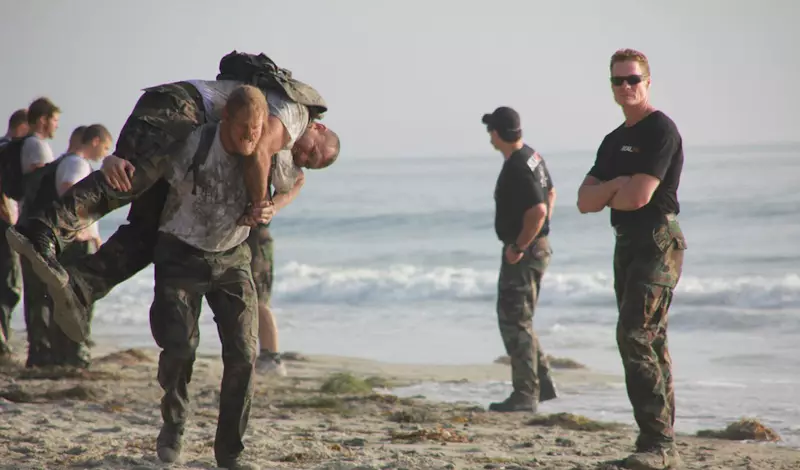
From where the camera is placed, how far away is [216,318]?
502 cm

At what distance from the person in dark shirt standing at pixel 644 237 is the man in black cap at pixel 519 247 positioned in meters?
2.21

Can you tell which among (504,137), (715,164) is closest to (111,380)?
(504,137)

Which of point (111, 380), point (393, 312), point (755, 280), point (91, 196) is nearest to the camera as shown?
point (91, 196)

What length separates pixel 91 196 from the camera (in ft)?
15.9

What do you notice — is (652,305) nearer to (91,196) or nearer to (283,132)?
(283,132)

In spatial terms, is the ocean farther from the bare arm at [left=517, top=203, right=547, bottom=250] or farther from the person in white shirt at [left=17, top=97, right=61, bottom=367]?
the person in white shirt at [left=17, top=97, right=61, bottom=367]

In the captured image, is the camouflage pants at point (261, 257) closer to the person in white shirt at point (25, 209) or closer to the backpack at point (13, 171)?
the person in white shirt at point (25, 209)

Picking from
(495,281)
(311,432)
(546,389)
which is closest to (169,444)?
(311,432)

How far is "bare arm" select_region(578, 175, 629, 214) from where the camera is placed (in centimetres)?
521

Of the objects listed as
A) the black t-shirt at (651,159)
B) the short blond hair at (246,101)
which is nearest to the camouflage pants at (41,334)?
the short blond hair at (246,101)

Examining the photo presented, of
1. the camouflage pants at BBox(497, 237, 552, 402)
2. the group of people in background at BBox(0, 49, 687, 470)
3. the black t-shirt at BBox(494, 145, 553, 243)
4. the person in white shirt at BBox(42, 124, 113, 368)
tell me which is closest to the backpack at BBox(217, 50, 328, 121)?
the group of people in background at BBox(0, 49, 687, 470)

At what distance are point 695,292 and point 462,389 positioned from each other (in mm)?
8576

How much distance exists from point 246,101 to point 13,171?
421 cm

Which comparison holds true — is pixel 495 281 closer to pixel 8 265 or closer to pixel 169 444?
pixel 8 265
